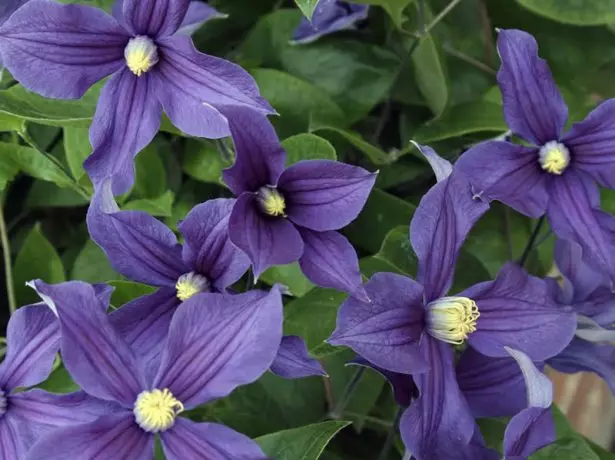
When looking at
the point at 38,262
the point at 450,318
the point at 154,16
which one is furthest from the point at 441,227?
the point at 38,262

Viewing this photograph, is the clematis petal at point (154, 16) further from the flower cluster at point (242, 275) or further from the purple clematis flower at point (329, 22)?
the purple clematis flower at point (329, 22)

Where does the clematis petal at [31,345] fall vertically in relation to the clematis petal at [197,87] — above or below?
below

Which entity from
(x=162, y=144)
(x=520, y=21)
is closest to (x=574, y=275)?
(x=520, y=21)

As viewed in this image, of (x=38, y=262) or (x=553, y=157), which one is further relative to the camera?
(x=38, y=262)

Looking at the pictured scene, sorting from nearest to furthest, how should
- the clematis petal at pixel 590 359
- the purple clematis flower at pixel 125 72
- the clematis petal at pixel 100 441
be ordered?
1. the clematis petal at pixel 100 441
2. the purple clematis flower at pixel 125 72
3. the clematis petal at pixel 590 359

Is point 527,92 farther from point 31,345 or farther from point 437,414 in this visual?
point 31,345

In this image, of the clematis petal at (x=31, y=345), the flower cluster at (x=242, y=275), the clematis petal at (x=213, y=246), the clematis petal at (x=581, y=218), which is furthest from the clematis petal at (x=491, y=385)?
the clematis petal at (x=31, y=345)

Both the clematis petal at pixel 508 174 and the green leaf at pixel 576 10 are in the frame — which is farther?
the green leaf at pixel 576 10
